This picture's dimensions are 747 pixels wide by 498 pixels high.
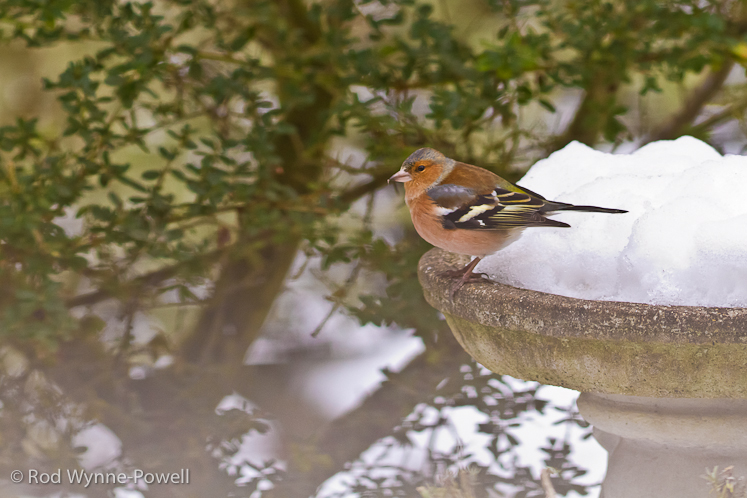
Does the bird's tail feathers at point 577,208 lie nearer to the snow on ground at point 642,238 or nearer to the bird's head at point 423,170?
the snow on ground at point 642,238

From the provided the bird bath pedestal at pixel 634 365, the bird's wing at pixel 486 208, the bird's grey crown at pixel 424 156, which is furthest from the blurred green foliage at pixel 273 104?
the bird bath pedestal at pixel 634 365

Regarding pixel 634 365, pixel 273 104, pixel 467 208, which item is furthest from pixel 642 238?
pixel 273 104

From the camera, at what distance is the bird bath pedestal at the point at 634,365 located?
1.06 metres

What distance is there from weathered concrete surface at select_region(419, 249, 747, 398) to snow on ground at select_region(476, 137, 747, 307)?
0.38ft

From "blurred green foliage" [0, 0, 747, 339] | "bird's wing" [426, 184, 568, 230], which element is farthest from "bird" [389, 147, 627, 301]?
"blurred green foliage" [0, 0, 747, 339]

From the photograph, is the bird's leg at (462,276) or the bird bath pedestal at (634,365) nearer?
the bird bath pedestal at (634,365)

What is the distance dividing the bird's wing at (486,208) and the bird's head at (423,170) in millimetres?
54

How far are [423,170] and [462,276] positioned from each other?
0.82ft

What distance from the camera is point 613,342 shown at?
3.57ft

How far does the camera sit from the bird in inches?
51.6

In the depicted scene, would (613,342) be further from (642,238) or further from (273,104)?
(273,104)

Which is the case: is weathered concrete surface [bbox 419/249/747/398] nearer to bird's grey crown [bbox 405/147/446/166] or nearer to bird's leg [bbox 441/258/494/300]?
bird's leg [bbox 441/258/494/300]

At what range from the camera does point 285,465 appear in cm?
267

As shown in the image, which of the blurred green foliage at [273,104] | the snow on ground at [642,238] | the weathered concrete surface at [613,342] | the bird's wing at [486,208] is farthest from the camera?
the blurred green foliage at [273,104]
